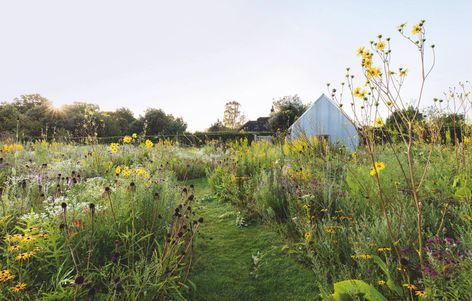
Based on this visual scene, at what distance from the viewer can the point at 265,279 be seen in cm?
254

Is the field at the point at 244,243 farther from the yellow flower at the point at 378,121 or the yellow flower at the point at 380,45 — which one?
the yellow flower at the point at 380,45

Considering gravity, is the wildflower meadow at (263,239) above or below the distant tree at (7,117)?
below

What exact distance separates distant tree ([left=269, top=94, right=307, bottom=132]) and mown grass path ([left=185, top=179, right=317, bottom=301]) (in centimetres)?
2805

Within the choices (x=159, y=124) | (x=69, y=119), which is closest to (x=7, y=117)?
(x=69, y=119)

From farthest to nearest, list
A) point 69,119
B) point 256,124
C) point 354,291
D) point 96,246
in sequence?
point 256,124, point 69,119, point 96,246, point 354,291

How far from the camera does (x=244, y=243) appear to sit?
10.7ft

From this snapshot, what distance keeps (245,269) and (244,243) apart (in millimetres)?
544

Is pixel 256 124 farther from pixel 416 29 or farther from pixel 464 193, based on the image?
pixel 416 29

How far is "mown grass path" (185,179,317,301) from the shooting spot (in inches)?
91.7

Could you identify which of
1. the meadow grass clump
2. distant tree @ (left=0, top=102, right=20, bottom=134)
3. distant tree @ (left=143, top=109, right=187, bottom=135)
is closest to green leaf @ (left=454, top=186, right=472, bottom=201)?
the meadow grass clump

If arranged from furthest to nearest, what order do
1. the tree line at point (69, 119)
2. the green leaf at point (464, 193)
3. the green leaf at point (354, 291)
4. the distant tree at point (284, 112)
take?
1. the distant tree at point (284, 112)
2. the tree line at point (69, 119)
3. the green leaf at point (464, 193)
4. the green leaf at point (354, 291)

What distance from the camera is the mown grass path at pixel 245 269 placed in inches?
91.7

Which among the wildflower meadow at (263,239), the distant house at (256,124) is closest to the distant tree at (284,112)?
the distant house at (256,124)

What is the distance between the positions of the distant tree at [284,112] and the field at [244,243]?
27.8 meters
